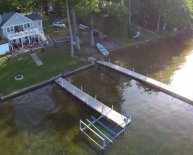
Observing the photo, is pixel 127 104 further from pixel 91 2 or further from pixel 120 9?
pixel 120 9

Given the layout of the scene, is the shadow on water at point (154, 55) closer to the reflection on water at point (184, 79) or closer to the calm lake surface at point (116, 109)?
the calm lake surface at point (116, 109)

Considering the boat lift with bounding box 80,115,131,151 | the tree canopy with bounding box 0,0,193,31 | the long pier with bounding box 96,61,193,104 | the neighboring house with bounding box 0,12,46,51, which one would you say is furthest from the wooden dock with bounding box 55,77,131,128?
the tree canopy with bounding box 0,0,193,31

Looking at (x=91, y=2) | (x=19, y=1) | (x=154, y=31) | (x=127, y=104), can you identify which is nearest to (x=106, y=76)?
(x=127, y=104)

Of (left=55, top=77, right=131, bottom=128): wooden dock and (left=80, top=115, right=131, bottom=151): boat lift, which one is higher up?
(left=55, top=77, right=131, bottom=128): wooden dock

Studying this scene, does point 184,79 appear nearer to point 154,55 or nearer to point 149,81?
point 149,81

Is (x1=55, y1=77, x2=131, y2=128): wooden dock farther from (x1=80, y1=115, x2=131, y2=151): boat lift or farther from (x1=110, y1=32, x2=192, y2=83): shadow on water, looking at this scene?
(x1=110, y1=32, x2=192, y2=83): shadow on water

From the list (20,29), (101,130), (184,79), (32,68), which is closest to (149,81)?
(184,79)
